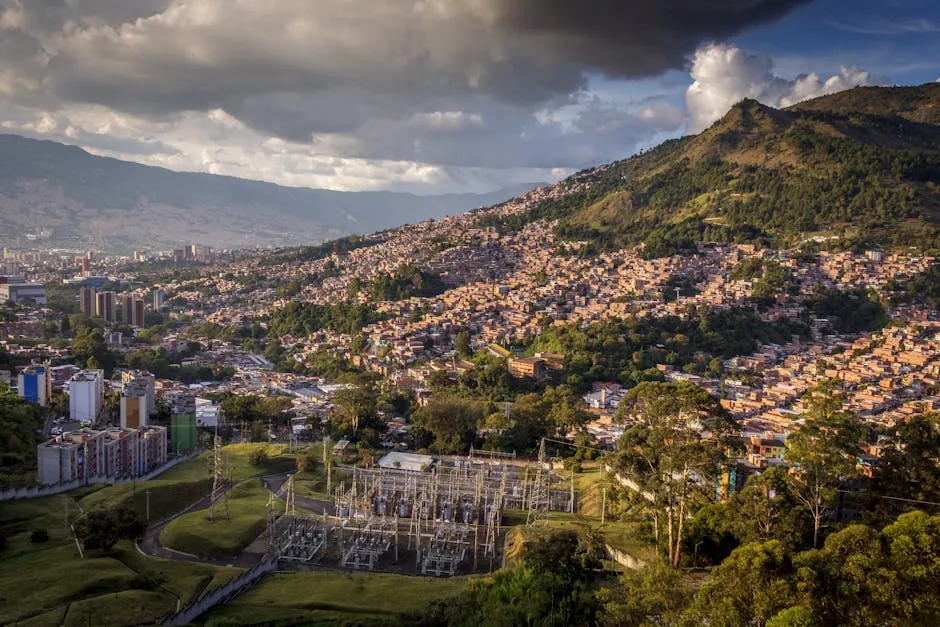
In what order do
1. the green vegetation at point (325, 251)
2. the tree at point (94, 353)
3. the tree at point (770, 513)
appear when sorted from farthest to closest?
1. the green vegetation at point (325, 251)
2. the tree at point (94, 353)
3. the tree at point (770, 513)

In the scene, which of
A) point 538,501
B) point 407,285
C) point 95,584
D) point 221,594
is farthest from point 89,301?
point 221,594

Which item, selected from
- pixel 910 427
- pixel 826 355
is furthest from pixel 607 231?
Answer: pixel 910 427

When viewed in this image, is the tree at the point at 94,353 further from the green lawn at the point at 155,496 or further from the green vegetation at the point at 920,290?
the green vegetation at the point at 920,290

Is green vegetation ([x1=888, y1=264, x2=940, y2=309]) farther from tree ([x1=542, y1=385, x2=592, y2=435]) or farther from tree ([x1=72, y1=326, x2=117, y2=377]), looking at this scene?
tree ([x1=72, y1=326, x2=117, y2=377])

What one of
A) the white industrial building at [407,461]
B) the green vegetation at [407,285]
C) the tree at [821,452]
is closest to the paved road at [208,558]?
the white industrial building at [407,461]

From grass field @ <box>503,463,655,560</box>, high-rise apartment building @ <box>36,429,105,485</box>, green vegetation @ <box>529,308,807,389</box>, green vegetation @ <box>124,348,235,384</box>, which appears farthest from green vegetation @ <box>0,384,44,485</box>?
green vegetation @ <box>529,308,807,389</box>

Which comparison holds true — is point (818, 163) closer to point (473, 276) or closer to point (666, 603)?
point (473, 276)

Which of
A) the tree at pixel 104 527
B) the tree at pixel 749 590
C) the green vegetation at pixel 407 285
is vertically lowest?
the tree at pixel 104 527
